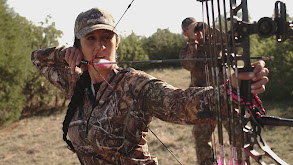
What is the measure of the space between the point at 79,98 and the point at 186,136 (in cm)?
491

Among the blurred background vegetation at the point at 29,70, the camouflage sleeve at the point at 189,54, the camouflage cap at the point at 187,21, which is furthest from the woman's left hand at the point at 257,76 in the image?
the blurred background vegetation at the point at 29,70

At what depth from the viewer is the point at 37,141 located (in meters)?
8.10

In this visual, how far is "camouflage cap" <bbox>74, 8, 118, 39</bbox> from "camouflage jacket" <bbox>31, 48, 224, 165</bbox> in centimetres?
29

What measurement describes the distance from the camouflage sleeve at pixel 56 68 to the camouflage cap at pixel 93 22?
19.2 inches

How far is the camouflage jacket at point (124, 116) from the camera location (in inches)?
66.1

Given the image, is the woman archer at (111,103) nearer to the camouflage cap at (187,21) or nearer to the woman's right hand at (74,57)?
the woman's right hand at (74,57)

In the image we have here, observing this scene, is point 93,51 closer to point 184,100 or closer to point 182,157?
point 184,100

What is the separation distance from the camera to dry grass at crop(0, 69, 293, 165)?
226 inches

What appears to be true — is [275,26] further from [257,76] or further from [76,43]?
[76,43]

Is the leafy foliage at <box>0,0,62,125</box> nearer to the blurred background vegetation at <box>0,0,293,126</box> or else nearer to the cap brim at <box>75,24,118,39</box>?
the blurred background vegetation at <box>0,0,293,126</box>

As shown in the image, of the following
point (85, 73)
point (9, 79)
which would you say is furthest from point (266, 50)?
point (85, 73)

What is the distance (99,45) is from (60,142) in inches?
243

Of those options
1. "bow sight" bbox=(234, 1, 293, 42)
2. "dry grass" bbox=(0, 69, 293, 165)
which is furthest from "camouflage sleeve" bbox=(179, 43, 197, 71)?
"bow sight" bbox=(234, 1, 293, 42)

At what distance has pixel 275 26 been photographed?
3.90ft
